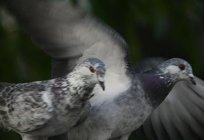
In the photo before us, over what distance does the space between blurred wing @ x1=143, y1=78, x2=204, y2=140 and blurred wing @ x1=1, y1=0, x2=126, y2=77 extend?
1.71ft

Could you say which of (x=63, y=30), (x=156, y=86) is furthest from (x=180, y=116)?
(x=63, y=30)

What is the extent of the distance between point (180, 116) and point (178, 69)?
0.56 meters

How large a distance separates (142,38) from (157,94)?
2.84m

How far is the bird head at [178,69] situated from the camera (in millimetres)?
3703

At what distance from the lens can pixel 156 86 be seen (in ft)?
12.4

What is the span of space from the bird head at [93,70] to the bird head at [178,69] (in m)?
0.45

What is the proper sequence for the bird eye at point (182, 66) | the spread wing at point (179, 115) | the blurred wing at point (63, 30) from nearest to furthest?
1. the blurred wing at point (63, 30)
2. the bird eye at point (182, 66)
3. the spread wing at point (179, 115)

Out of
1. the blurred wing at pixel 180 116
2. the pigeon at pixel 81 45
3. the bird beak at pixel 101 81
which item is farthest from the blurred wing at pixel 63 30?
the blurred wing at pixel 180 116

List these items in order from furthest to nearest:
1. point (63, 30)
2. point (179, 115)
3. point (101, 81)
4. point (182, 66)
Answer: point (179, 115) → point (182, 66) → point (63, 30) → point (101, 81)

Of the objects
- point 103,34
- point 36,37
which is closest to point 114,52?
point 103,34

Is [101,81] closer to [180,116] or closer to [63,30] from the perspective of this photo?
[63,30]

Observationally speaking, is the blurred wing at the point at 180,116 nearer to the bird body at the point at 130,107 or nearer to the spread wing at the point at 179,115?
the spread wing at the point at 179,115

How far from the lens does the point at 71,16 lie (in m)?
3.56

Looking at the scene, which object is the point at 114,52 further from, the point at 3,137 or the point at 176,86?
the point at 3,137
